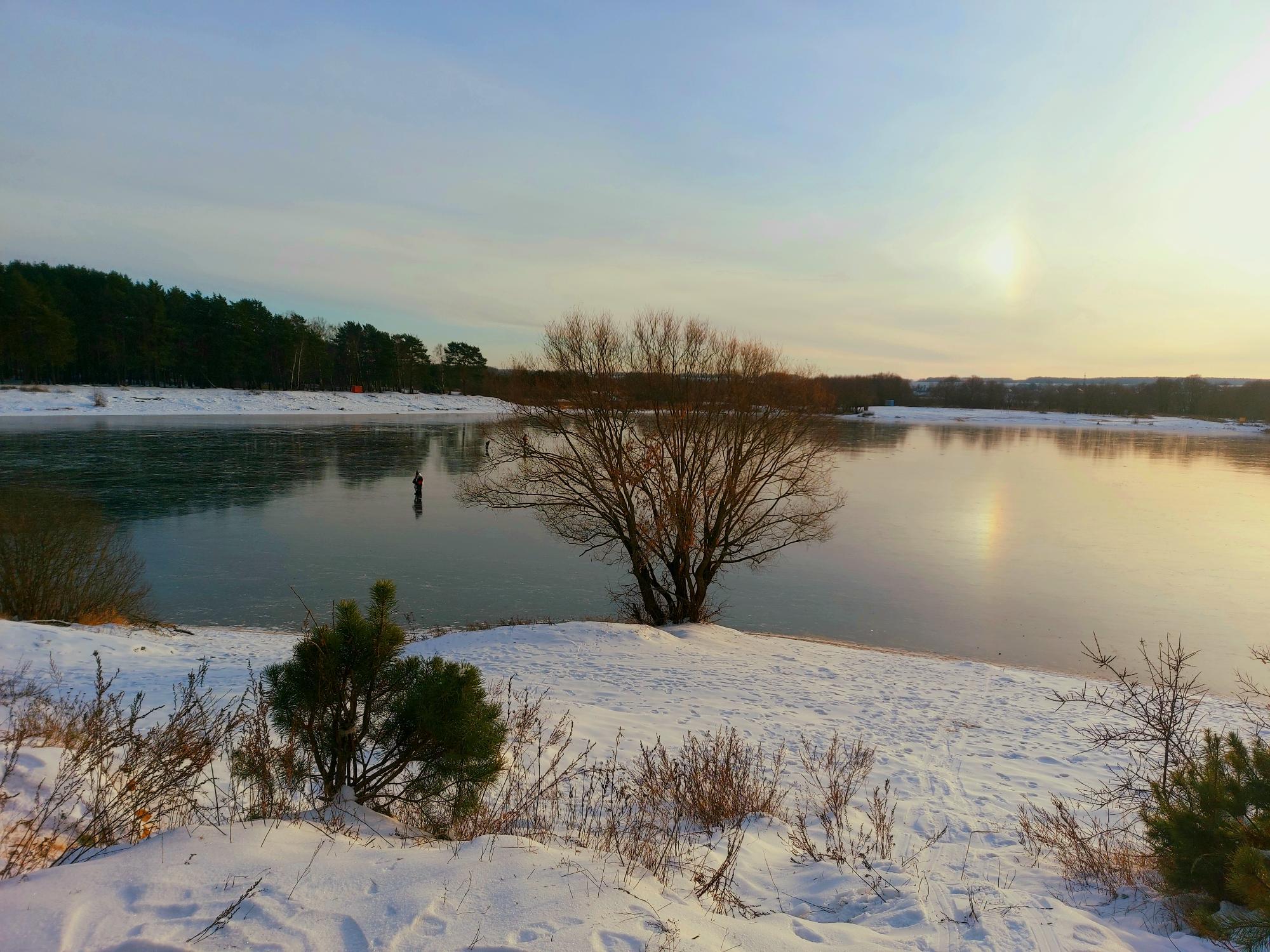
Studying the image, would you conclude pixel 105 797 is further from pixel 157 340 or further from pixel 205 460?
pixel 157 340

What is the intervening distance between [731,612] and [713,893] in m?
13.7

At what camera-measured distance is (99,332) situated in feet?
218

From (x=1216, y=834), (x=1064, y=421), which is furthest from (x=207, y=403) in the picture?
(x=1064, y=421)

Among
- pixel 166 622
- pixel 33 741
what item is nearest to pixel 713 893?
pixel 33 741

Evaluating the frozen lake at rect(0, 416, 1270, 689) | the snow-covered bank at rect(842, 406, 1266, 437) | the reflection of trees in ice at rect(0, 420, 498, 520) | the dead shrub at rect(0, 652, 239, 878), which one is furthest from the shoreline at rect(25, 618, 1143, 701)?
the snow-covered bank at rect(842, 406, 1266, 437)

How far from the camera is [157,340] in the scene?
68062mm

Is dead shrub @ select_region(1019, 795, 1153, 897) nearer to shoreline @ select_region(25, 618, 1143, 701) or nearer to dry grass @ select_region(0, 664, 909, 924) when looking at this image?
dry grass @ select_region(0, 664, 909, 924)

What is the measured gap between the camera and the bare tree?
1614 centimetres

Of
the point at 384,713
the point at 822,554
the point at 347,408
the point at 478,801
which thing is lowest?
the point at 822,554

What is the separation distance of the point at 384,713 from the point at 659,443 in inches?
503

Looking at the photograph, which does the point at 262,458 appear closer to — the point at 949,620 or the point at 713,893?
the point at 949,620

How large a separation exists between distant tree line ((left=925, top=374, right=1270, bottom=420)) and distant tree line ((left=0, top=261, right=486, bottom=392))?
343ft

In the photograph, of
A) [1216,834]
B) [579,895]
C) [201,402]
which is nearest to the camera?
[579,895]

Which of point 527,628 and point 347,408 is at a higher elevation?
point 347,408
